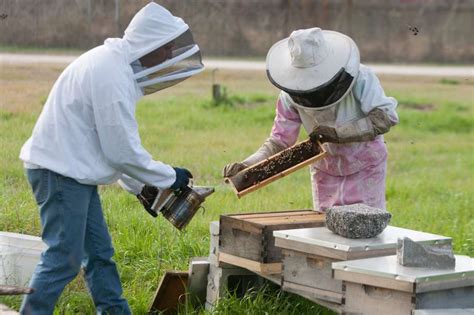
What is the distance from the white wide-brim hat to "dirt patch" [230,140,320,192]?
0.35 metres

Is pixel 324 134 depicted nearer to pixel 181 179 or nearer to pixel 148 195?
pixel 181 179

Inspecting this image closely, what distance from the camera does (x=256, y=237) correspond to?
4.94 metres

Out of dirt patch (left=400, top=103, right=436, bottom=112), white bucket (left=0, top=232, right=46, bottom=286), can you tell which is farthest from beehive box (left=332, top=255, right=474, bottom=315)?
dirt patch (left=400, top=103, right=436, bottom=112)

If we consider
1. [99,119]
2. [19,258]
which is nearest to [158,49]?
[99,119]

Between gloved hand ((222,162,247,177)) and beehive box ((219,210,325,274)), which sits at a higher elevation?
gloved hand ((222,162,247,177))

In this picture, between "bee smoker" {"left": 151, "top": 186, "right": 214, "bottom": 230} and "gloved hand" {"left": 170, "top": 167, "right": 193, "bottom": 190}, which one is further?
"bee smoker" {"left": 151, "top": 186, "right": 214, "bottom": 230}

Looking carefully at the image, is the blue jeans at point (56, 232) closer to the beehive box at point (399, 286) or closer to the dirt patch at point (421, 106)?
the beehive box at point (399, 286)

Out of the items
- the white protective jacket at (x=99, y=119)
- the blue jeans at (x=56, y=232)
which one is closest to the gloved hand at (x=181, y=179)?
the white protective jacket at (x=99, y=119)

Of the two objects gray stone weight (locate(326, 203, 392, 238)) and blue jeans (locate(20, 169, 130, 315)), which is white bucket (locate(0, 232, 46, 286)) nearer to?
blue jeans (locate(20, 169, 130, 315))

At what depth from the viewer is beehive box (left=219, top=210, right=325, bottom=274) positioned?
4906 mm

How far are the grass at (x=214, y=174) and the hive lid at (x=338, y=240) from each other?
0.60m

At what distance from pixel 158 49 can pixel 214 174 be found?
4.20 meters

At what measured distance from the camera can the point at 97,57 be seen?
15.3 feet

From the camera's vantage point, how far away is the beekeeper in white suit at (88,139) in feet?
15.1
